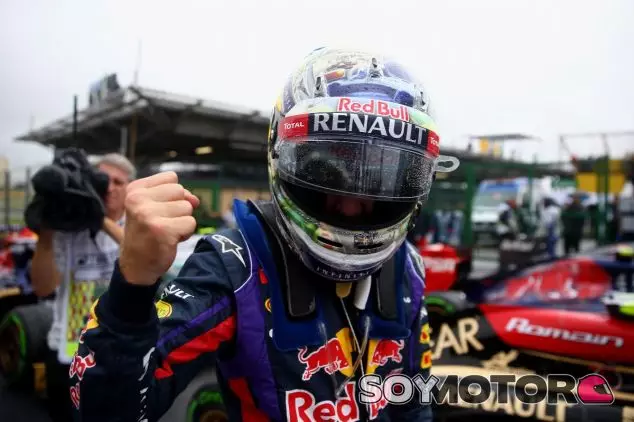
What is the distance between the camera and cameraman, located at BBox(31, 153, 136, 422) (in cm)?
241

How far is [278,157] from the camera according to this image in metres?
1.39

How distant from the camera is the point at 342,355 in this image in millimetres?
1221

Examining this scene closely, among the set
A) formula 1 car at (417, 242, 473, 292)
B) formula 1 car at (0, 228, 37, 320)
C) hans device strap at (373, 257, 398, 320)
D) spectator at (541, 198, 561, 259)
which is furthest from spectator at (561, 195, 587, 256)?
hans device strap at (373, 257, 398, 320)

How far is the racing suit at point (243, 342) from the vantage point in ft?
2.91

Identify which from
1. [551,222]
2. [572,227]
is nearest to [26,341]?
[572,227]

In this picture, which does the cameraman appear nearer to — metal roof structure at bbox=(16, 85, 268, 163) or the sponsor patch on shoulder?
the sponsor patch on shoulder

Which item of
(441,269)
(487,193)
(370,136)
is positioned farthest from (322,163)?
(487,193)

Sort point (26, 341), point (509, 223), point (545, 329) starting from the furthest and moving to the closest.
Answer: point (509, 223), point (26, 341), point (545, 329)

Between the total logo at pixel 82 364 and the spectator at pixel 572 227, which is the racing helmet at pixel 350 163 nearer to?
the total logo at pixel 82 364

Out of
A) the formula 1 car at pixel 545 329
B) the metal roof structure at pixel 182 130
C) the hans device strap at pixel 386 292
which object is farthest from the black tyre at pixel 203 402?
the metal roof structure at pixel 182 130

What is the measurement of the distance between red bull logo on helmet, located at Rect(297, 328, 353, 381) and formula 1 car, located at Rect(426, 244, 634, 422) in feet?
4.23

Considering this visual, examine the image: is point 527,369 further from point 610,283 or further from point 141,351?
point 141,351

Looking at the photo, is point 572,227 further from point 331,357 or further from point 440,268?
point 331,357

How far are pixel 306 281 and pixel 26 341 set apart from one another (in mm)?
3255
